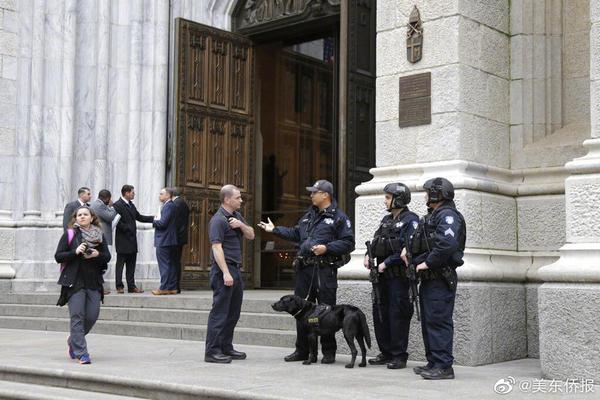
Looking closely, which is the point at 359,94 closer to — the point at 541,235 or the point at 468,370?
the point at 541,235

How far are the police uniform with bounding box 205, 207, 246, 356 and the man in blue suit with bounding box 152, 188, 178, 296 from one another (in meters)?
4.68

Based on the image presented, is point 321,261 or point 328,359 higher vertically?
point 321,261

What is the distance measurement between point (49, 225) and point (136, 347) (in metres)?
5.89

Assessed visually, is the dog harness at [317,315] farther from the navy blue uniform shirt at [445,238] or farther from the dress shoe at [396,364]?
the navy blue uniform shirt at [445,238]

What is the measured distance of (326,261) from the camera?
31.2 feet

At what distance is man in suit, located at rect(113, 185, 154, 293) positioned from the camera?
579 inches

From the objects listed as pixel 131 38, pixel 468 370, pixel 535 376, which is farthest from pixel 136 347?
pixel 131 38

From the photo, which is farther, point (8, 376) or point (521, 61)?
point (521, 61)

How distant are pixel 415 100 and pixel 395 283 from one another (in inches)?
87.8

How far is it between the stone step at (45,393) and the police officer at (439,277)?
2.70m

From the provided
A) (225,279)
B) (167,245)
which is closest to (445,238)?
(225,279)

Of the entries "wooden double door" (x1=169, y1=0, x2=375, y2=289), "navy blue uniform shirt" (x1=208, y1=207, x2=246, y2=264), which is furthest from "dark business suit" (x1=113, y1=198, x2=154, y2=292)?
"navy blue uniform shirt" (x1=208, y1=207, x2=246, y2=264)

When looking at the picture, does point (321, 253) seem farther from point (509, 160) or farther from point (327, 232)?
point (509, 160)

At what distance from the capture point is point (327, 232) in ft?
31.4
